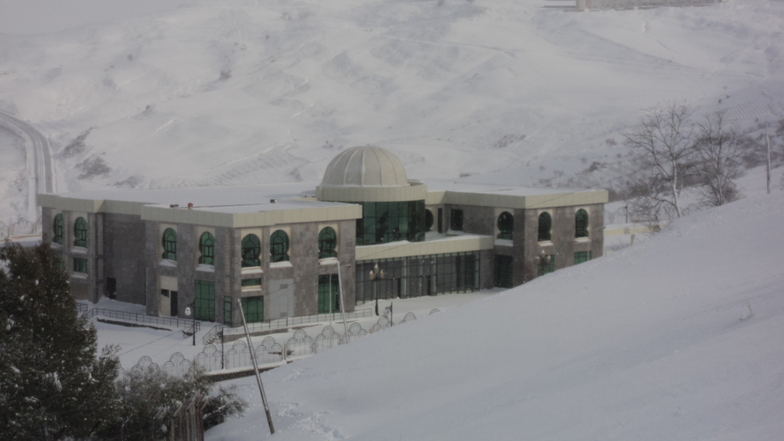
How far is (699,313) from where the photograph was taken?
78.5 ft

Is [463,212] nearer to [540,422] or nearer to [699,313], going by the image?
[699,313]

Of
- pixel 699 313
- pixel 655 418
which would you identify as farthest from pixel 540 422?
pixel 699 313

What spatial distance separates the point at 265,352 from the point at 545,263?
21470 mm

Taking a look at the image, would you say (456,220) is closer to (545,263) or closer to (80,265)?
(545,263)

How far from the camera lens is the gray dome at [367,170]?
2040 inches

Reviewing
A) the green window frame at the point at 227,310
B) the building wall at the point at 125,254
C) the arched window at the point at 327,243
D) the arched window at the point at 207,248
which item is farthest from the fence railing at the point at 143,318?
the arched window at the point at 327,243

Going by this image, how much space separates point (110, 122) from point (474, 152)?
50890mm

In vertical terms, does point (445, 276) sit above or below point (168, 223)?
below

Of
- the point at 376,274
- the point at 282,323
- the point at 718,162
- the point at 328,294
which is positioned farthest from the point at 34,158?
the point at 718,162

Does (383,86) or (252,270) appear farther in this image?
(383,86)

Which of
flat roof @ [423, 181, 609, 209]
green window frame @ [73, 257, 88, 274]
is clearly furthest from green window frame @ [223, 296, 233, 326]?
flat roof @ [423, 181, 609, 209]

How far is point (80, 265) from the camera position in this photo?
51156mm

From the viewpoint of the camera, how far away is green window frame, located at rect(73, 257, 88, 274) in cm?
5091

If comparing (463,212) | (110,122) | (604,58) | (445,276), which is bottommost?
(445,276)
